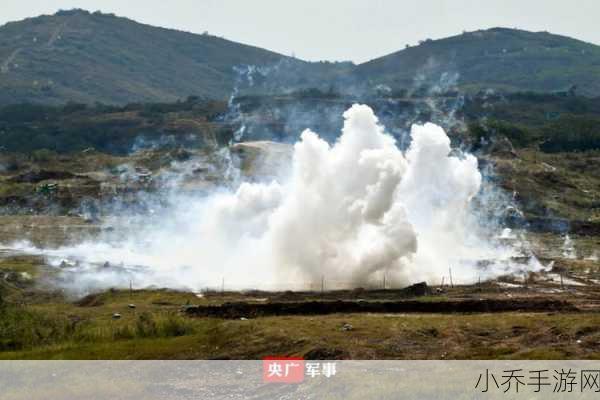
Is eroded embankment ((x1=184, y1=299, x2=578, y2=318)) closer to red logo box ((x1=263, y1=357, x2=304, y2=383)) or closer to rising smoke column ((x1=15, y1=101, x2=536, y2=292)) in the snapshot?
rising smoke column ((x1=15, y1=101, x2=536, y2=292))

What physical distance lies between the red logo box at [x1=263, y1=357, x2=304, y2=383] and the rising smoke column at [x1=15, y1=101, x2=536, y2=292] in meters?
35.6

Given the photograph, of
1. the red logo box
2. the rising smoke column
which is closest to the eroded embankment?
the rising smoke column

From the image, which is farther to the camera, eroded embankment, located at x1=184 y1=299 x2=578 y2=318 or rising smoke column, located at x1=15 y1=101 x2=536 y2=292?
rising smoke column, located at x1=15 y1=101 x2=536 y2=292

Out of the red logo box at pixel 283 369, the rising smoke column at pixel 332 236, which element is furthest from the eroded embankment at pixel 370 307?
the red logo box at pixel 283 369

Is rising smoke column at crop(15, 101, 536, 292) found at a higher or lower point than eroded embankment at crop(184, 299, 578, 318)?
higher

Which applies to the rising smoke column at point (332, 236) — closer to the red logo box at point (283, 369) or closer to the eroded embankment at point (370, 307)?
the eroded embankment at point (370, 307)

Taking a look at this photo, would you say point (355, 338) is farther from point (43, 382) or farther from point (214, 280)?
point (214, 280)

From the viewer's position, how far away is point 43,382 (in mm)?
66312

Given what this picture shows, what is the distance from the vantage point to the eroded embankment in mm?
86625

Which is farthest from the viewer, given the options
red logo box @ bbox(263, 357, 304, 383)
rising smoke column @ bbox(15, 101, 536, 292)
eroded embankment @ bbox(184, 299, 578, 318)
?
rising smoke column @ bbox(15, 101, 536, 292)

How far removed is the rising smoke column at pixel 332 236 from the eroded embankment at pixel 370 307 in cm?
1589

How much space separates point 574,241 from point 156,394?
116m

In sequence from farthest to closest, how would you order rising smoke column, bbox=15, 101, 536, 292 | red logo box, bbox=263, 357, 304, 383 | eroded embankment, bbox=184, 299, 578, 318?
1. rising smoke column, bbox=15, 101, 536, 292
2. eroded embankment, bbox=184, 299, 578, 318
3. red logo box, bbox=263, 357, 304, 383

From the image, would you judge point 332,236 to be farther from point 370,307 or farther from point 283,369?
point 283,369
